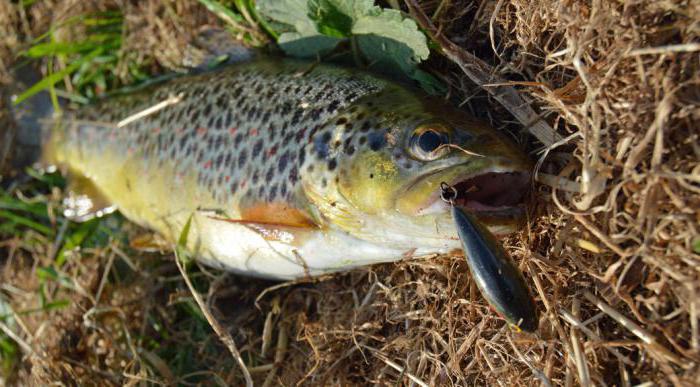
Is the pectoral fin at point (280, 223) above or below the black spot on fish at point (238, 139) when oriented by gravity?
below

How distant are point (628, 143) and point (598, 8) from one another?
21.1 inches

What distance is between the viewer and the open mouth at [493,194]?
2.18 metres

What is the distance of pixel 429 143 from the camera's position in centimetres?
221

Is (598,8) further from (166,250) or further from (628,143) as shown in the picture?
(166,250)

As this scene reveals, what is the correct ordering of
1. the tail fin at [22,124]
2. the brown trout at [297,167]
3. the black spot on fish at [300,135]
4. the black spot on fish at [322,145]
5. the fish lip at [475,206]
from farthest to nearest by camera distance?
the tail fin at [22,124], the black spot on fish at [300,135], the black spot on fish at [322,145], the brown trout at [297,167], the fish lip at [475,206]

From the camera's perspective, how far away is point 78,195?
145 inches

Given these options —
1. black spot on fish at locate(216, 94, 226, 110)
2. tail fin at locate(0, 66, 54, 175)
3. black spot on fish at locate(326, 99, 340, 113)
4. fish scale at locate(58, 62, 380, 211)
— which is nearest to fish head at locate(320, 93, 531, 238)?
black spot on fish at locate(326, 99, 340, 113)

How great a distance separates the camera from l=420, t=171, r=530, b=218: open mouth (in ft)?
7.14

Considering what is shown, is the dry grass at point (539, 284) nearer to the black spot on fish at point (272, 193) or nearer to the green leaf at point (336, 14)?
the green leaf at point (336, 14)

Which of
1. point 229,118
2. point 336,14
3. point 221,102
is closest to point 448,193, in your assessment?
point 336,14

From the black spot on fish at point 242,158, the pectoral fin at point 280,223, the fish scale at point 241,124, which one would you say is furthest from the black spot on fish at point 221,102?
the pectoral fin at point 280,223

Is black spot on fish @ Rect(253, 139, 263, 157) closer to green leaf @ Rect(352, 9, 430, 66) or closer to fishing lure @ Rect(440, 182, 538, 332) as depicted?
green leaf @ Rect(352, 9, 430, 66)

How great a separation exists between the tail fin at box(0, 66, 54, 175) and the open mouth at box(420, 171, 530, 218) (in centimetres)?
315

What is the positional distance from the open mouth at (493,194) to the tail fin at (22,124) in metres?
3.15
